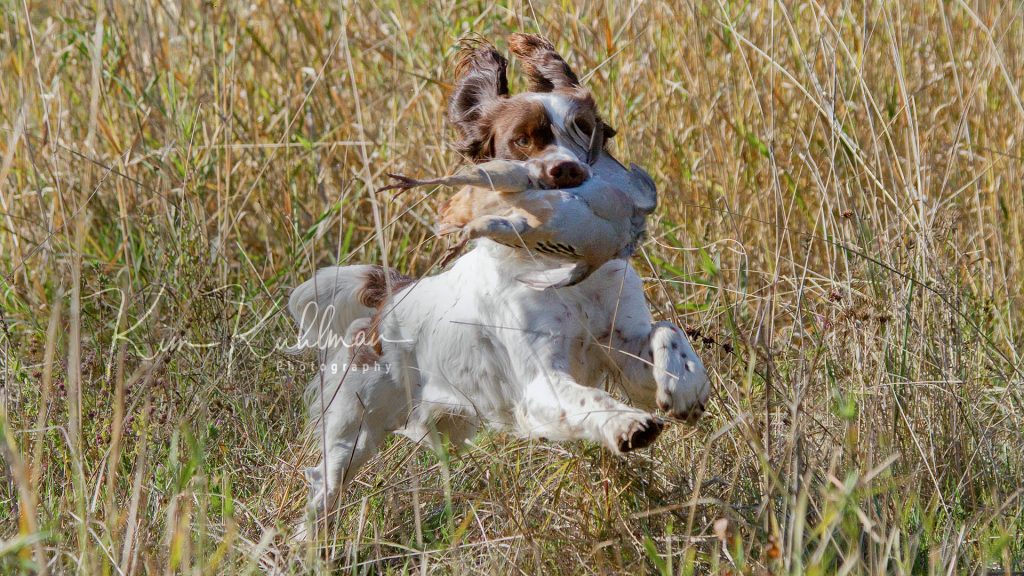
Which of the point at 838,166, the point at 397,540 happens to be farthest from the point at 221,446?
the point at 838,166

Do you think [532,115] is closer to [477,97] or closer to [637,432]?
[477,97]

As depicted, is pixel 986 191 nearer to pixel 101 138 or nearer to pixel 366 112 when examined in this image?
pixel 366 112

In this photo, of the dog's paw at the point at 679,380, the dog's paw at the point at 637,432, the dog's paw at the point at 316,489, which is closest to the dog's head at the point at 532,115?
the dog's paw at the point at 679,380

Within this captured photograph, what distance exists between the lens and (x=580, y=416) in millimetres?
2480

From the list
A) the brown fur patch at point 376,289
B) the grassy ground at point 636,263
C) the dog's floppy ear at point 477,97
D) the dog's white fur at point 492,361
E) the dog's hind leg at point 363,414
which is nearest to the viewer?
the grassy ground at point 636,263

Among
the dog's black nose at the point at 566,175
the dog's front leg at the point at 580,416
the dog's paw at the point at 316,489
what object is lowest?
the dog's paw at the point at 316,489

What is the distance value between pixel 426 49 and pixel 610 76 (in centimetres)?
96

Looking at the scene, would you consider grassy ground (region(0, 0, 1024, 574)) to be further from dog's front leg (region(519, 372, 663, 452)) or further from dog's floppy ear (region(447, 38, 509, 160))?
dog's floppy ear (region(447, 38, 509, 160))

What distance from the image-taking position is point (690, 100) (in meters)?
4.32

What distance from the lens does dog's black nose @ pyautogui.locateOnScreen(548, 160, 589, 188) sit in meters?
2.46

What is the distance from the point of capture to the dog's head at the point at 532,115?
264 centimetres

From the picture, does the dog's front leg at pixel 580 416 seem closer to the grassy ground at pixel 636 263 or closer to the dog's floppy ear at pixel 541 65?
the grassy ground at pixel 636 263

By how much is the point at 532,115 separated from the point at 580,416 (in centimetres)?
73

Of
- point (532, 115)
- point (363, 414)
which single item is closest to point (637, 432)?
point (532, 115)
